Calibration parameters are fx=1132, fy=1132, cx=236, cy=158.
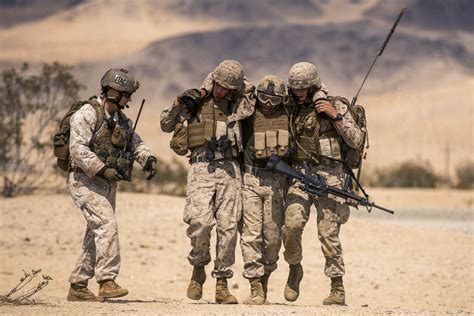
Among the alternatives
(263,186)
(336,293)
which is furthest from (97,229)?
(336,293)

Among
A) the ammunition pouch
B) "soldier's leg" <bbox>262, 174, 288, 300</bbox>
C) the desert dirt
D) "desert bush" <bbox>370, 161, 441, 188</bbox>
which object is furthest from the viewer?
"desert bush" <bbox>370, 161, 441, 188</bbox>

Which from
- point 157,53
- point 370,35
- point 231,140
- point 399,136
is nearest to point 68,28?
point 157,53

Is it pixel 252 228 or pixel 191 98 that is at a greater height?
pixel 191 98

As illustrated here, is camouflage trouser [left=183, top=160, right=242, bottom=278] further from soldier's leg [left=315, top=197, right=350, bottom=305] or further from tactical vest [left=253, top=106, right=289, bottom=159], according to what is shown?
soldier's leg [left=315, top=197, right=350, bottom=305]

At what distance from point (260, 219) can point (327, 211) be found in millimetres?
575

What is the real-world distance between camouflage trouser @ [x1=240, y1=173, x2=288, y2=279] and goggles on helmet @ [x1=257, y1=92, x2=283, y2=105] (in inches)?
24.9

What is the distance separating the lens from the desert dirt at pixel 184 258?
494 inches

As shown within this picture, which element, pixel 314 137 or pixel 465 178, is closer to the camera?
pixel 314 137

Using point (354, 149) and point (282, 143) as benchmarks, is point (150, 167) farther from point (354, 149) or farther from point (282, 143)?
point (354, 149)

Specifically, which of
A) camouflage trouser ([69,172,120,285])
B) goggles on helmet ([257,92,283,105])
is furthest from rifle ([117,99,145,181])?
goggles on helmet ([257,92,283,105])

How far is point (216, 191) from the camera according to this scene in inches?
370

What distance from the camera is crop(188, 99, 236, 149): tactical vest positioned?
938 centimetres

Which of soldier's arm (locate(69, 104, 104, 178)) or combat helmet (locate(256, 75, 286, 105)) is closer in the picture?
soldier's arm (locate(69, 104, 104, 178))

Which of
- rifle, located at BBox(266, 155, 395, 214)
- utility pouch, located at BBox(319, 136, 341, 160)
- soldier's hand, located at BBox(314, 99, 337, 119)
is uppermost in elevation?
soldier's hand, located at BBox(314, 99, 337, 119)
